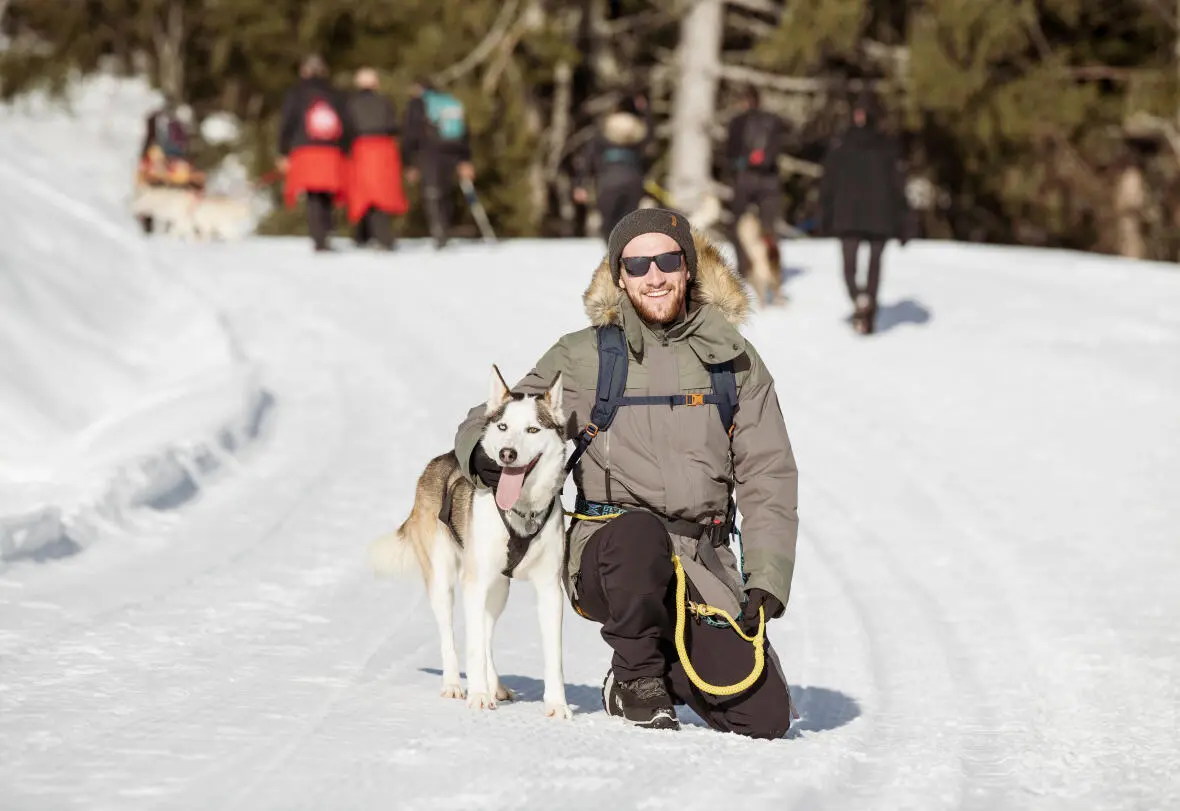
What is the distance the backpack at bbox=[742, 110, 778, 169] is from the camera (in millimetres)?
14078

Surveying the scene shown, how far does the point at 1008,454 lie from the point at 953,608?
3.40 m

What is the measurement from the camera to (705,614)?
4738 millimetres

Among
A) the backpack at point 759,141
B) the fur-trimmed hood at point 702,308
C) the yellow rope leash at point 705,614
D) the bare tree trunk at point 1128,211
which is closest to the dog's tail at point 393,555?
the yellow rope leash at point 705,614

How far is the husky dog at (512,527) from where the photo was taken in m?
4.50

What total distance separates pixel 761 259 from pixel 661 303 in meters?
9.96

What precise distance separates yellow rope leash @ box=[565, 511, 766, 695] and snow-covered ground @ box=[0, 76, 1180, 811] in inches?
9.2

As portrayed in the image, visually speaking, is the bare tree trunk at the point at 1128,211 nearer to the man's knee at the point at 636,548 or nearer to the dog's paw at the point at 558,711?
the man's knee at the point at 636,548

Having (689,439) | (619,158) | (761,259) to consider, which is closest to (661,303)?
(689,439)

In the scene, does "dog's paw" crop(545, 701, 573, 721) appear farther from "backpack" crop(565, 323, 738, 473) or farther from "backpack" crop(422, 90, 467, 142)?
"backpack" crop(422, 90, 467, 142)

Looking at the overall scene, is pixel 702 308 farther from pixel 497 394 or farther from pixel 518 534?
pixel 518 534

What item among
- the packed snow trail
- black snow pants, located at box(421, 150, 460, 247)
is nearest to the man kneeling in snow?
the packed snow trail

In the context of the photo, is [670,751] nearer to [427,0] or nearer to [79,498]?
[79,498]

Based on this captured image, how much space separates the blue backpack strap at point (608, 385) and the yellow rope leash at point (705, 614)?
28cm

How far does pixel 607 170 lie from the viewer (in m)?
13.5
